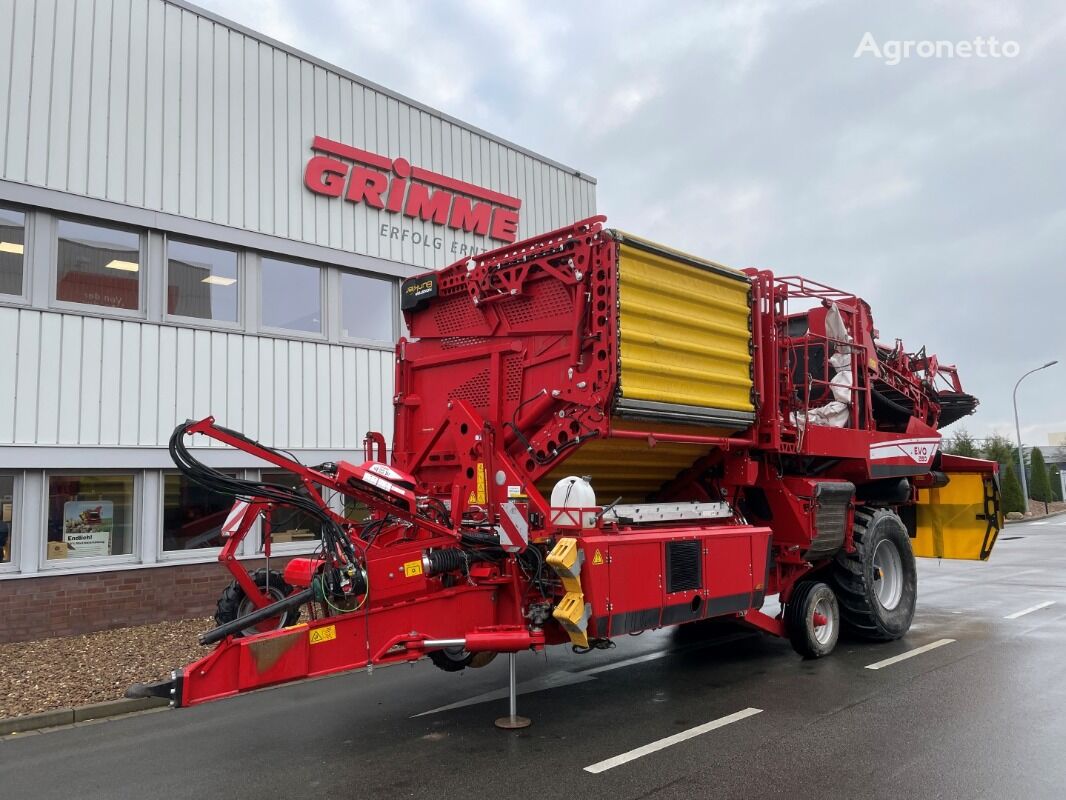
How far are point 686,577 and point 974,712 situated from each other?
2.28 metres

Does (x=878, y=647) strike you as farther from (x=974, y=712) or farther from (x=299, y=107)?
(x=299, y=107)

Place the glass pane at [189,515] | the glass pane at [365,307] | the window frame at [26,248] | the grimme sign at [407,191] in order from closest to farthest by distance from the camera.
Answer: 1. the window frame at [26,248]
2. the glass pane at [189,515]
3. the grimme sign at [407,191]
4. the glass pane at [365,307]

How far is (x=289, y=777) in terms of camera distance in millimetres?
5047

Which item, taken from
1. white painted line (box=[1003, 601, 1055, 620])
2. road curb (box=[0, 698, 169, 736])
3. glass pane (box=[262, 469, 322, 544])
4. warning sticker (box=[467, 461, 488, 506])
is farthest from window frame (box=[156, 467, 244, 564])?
white painted line (box=[1003, 601, 1055, 620])

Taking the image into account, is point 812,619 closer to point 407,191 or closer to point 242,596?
point 242,596

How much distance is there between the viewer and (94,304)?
994cm

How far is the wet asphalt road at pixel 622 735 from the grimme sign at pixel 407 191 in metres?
7.38

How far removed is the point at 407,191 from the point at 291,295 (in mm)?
2679

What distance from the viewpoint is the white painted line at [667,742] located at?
5.07 meters

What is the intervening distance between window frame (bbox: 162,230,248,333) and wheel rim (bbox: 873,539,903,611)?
8.36 meters

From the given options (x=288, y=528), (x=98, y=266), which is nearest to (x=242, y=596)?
(x=288, y=528)

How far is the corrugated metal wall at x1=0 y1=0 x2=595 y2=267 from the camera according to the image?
951 cm

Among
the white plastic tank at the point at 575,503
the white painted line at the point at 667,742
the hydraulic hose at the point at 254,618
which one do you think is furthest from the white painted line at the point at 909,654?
the hydraulic hose at the point at 254,618

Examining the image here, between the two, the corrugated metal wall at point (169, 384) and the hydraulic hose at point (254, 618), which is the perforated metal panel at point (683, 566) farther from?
the corrugated metal wall at point (169, 384)
